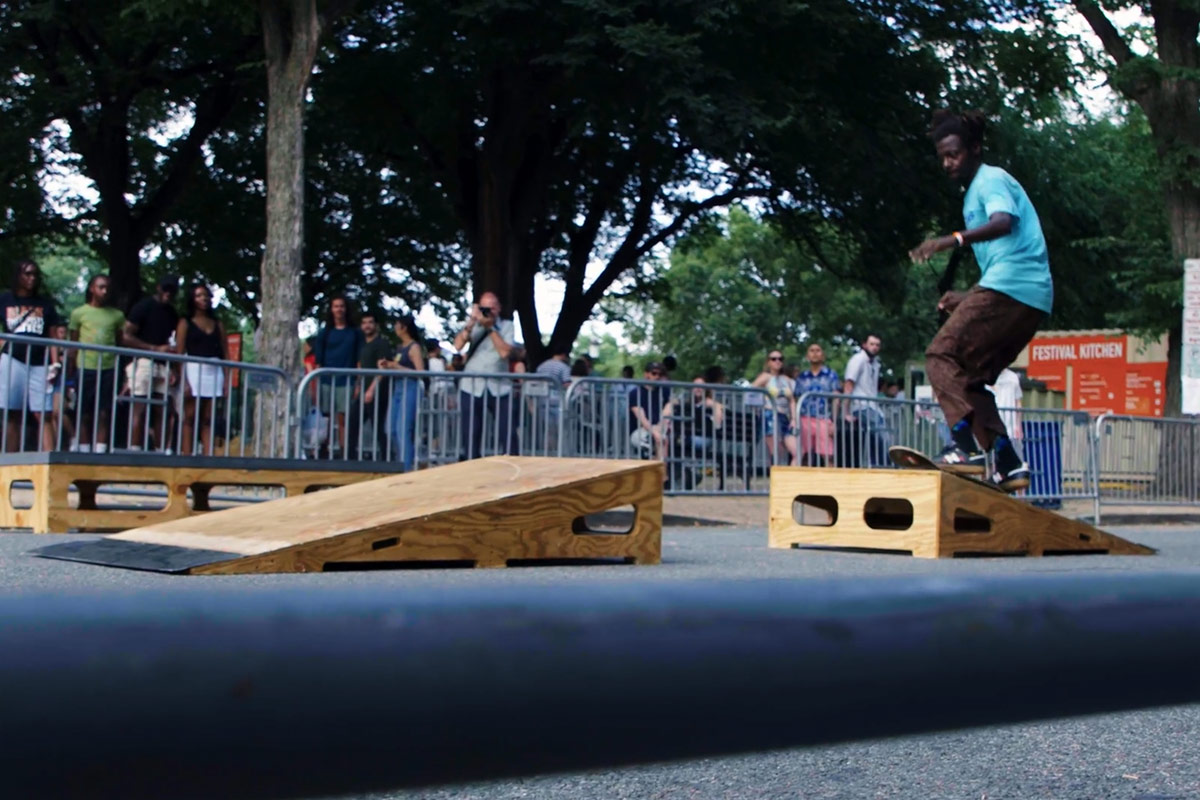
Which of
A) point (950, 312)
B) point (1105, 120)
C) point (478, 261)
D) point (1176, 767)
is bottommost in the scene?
point (1176, 767)

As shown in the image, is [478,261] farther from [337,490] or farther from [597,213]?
[337,490]

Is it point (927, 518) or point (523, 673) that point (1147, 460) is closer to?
point (927, 518)

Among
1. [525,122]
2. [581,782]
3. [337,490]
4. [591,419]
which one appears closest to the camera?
[581,782]

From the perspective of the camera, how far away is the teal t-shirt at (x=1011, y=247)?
8578 millimetres

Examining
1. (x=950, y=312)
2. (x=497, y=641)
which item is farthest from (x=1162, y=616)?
(x=950, y=312)

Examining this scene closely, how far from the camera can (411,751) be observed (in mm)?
836

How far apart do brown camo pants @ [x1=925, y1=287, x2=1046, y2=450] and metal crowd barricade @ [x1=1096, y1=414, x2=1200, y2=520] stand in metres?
7.40

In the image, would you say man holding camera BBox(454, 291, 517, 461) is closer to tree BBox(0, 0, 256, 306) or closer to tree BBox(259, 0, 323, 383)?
tree BBox(259, 0, 323, 383)

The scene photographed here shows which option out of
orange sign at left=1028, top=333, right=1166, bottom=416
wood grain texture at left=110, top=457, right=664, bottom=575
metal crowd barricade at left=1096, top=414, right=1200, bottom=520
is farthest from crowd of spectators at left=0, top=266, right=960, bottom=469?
orange sign at left=1028, top=333, right=1166, bottom=416

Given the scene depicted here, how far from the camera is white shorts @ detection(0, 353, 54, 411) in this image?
32.4 ft

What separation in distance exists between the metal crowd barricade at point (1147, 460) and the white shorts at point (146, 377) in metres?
9.17

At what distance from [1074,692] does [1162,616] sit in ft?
0.29

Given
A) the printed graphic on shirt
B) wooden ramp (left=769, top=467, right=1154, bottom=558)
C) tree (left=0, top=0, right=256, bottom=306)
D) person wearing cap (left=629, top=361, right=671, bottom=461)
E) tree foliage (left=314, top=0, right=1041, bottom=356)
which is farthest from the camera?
tree (left=0, top=0, right=256, bottom=306)

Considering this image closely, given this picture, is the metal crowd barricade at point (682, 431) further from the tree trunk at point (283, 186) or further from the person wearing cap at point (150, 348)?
the tree trunk at point (283, 186)
